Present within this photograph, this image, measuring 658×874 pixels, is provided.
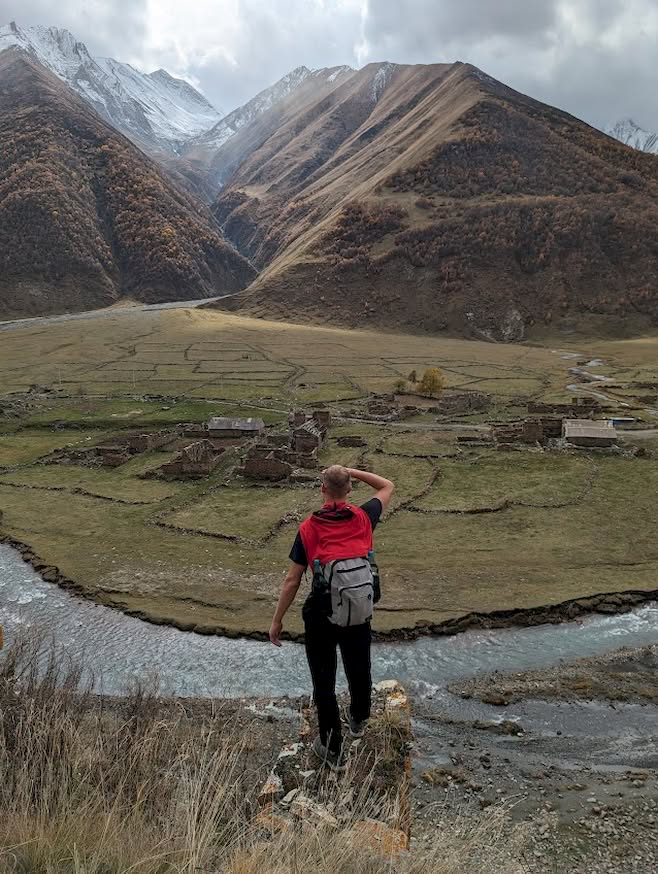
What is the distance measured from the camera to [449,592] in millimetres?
22094

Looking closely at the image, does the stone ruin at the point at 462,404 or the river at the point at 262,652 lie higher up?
the stone ruin at the point at 462,404

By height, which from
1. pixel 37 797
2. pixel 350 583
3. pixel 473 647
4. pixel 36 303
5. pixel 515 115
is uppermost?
pixel 515 115

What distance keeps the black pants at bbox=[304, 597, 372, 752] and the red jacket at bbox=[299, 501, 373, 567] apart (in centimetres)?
63

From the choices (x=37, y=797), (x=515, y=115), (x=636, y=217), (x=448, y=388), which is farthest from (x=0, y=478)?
(x=515, y=115)

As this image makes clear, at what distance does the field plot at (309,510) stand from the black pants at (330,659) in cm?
1189

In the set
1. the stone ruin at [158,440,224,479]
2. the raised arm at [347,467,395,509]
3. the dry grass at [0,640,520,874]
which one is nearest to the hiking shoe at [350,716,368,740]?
the dry grass at [0,640,520,874]

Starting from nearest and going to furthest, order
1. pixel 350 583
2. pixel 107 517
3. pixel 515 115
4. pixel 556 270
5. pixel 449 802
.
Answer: pixel 350 583
pixel 449 802
pixel 107 517
pixel 556 270
pixel 515 115

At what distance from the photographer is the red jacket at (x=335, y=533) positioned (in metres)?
7.59

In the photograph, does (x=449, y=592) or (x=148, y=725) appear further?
(x=449, y=592)

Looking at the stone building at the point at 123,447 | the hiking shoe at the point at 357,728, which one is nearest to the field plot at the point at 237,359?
the stone building at the point at 123,447

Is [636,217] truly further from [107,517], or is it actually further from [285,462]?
[107,517]

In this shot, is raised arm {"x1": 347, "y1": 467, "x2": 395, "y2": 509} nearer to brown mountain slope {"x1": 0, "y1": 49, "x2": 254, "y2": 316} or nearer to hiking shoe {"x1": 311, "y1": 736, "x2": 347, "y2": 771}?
hiking shoe {"x1": 311, "y1": 736, "x2": 347, "y2": 771}

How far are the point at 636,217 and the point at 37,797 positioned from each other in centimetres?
15322

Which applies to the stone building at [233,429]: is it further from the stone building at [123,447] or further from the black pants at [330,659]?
the black pants at [330,659]
